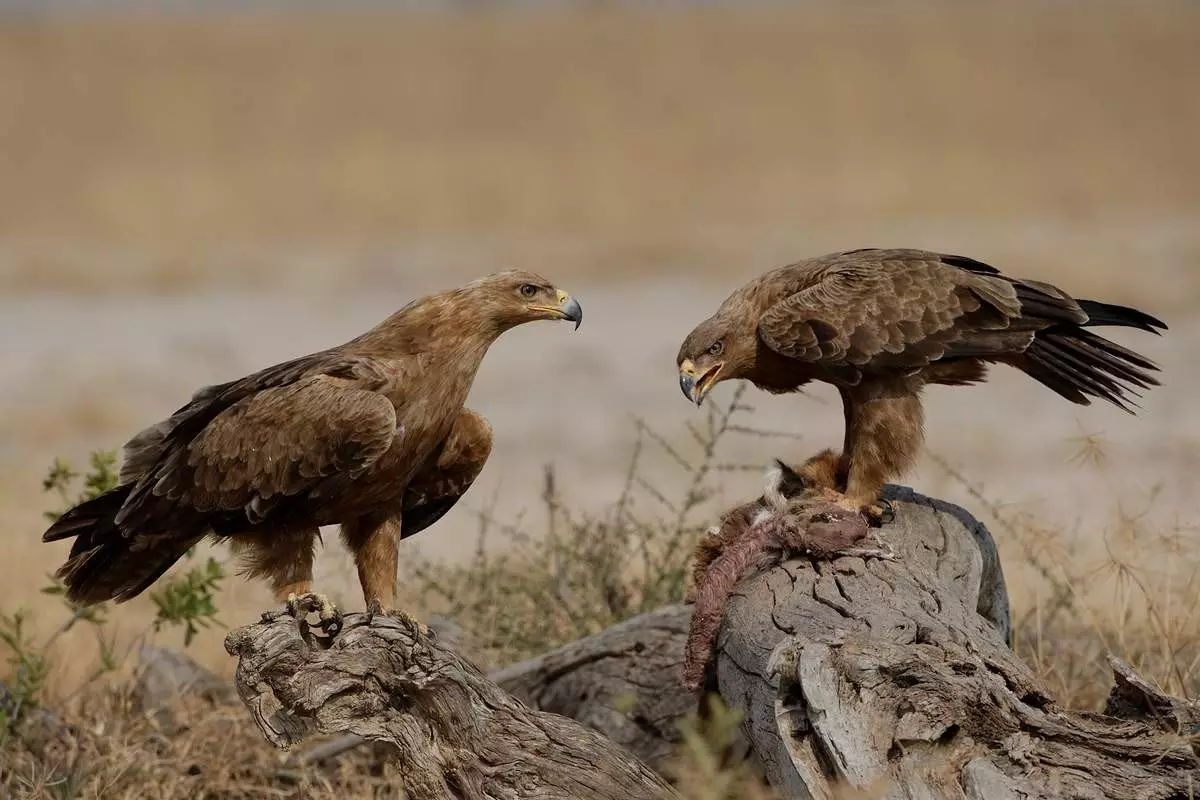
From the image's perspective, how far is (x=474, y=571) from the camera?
Answer: 724 cm

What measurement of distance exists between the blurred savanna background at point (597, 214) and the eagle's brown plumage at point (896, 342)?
0.43 m

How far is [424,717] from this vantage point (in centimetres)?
462

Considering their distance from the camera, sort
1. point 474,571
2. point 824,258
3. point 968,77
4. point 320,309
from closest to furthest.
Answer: point 824,258
point 474,571
point 320,309
point 968,77

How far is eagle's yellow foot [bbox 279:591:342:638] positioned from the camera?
476 cm

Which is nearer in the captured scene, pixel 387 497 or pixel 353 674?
pixel 353 674

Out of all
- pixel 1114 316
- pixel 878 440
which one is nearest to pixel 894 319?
pixel 878 440

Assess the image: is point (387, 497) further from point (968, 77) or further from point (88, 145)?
point (968, 77)

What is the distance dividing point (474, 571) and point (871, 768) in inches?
137

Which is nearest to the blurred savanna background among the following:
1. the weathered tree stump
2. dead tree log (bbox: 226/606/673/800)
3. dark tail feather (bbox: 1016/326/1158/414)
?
dark tail feather (bbox: 1016/326/1158/414)

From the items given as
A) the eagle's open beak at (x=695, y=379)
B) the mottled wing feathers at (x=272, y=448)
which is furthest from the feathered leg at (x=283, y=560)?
the eagle's open beak at (x=695, y=379)

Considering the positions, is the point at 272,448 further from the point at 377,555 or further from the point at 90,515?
the point at 90,515

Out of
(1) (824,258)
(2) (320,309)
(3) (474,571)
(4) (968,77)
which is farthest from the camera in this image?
(4) (968,77)

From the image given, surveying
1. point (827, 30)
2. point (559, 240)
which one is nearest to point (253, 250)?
point (559, 240)

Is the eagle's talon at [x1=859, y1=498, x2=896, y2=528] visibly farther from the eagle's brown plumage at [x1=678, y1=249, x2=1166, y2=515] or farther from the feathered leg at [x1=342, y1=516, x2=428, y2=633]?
the feathered leg at [x1=342, y1=516, x2=428, y2=633]
